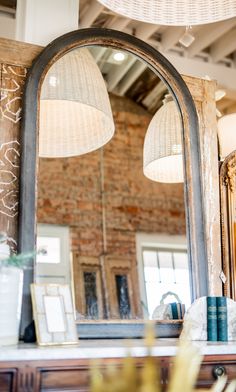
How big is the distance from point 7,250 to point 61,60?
3.65ft

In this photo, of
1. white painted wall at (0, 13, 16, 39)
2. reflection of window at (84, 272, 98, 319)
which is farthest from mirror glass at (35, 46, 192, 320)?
white painted wall at (0, 13, 16, 39)

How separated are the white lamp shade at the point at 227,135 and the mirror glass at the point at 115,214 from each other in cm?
39

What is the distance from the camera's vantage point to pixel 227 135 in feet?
11.3

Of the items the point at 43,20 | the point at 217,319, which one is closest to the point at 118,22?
the point at 43,20

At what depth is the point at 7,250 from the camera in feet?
7.95

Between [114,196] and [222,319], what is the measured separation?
2.81ft

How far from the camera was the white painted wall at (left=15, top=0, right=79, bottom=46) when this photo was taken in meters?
3.04

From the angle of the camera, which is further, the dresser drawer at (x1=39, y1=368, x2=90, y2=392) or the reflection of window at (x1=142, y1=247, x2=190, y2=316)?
the reflection of window at (x1=142, y1=247, x2=190, y2=316)

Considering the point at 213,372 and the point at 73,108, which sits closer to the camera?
the point at 213,372

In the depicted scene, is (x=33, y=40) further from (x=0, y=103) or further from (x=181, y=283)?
(x=181, y=283)

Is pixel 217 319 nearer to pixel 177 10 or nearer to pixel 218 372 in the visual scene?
pixel 218 372

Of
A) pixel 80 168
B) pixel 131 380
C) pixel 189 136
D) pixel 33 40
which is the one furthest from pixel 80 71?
pixel 131 380

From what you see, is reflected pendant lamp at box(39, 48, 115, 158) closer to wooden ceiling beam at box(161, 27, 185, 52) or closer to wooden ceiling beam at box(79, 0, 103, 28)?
wooden ceiling beam at box(79, 0, 103, 28)

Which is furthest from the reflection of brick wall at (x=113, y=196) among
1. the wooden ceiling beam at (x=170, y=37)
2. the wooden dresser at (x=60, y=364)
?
the wooden ceiling beam at (x=170, y=37)
